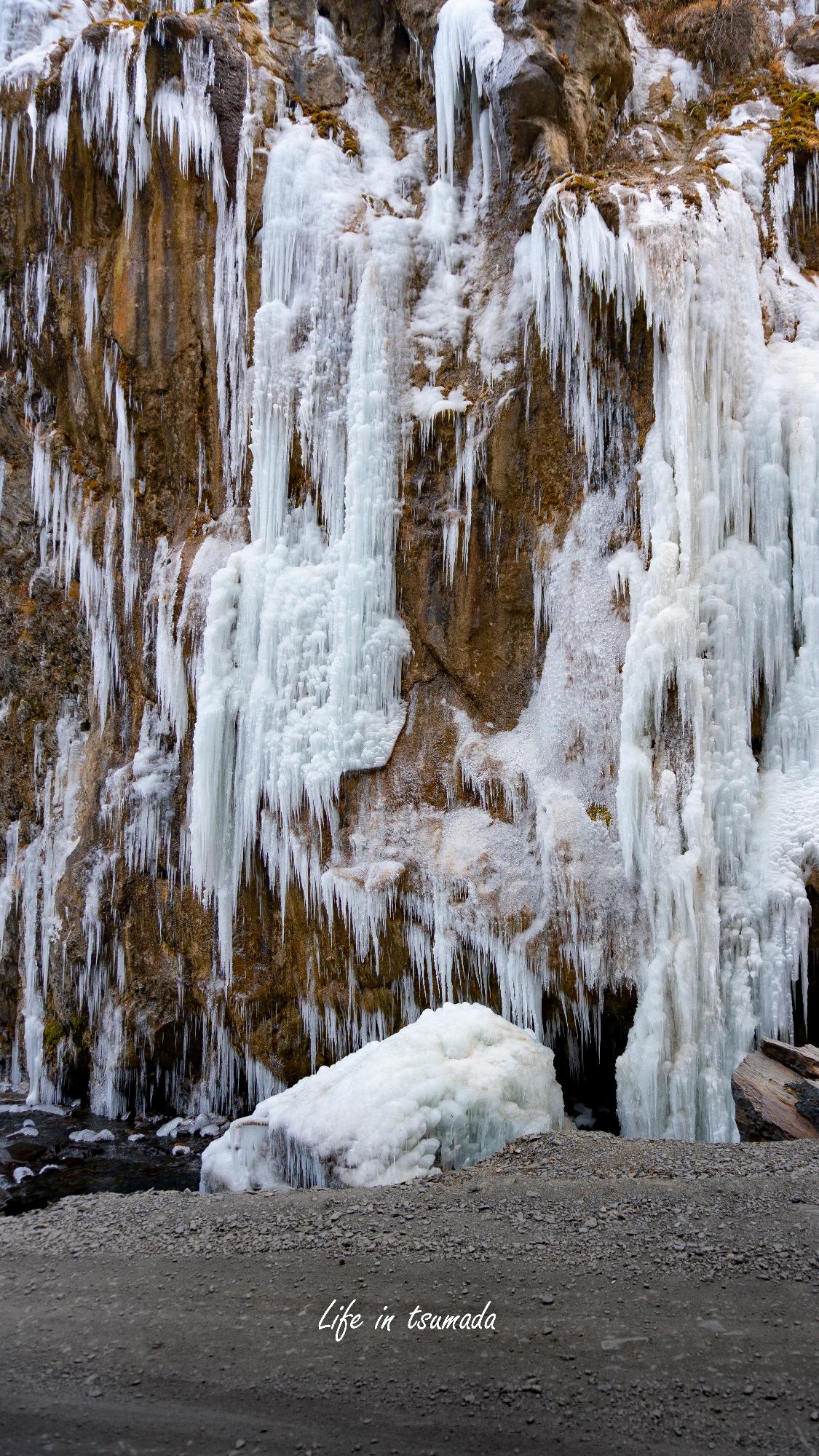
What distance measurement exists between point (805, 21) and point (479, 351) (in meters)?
6.01

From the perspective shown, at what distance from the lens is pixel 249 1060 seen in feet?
33.8

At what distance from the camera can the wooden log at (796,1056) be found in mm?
6594

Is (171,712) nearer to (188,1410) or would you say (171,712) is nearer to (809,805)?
(809,805)

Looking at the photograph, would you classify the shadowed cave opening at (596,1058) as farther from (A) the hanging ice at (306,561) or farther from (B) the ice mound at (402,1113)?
(A) the hanging ice at (306,561)

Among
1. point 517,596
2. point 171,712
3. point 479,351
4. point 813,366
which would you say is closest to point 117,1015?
point 171,712

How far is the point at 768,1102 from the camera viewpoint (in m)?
6.61

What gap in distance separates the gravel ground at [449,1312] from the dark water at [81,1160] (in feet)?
6.87

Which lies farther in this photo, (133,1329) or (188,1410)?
(133,1329)

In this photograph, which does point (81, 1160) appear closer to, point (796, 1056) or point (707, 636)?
point (796, 1056)

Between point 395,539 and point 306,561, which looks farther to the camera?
point 306,561

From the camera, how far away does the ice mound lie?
6.78 metres

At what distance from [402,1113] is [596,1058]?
8.85 ft

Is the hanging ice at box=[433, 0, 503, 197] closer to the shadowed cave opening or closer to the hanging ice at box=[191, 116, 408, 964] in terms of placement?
the hanging ice at box=[191, 116, 408, 964]

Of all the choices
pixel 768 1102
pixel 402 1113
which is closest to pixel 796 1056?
pixel 768 1102
